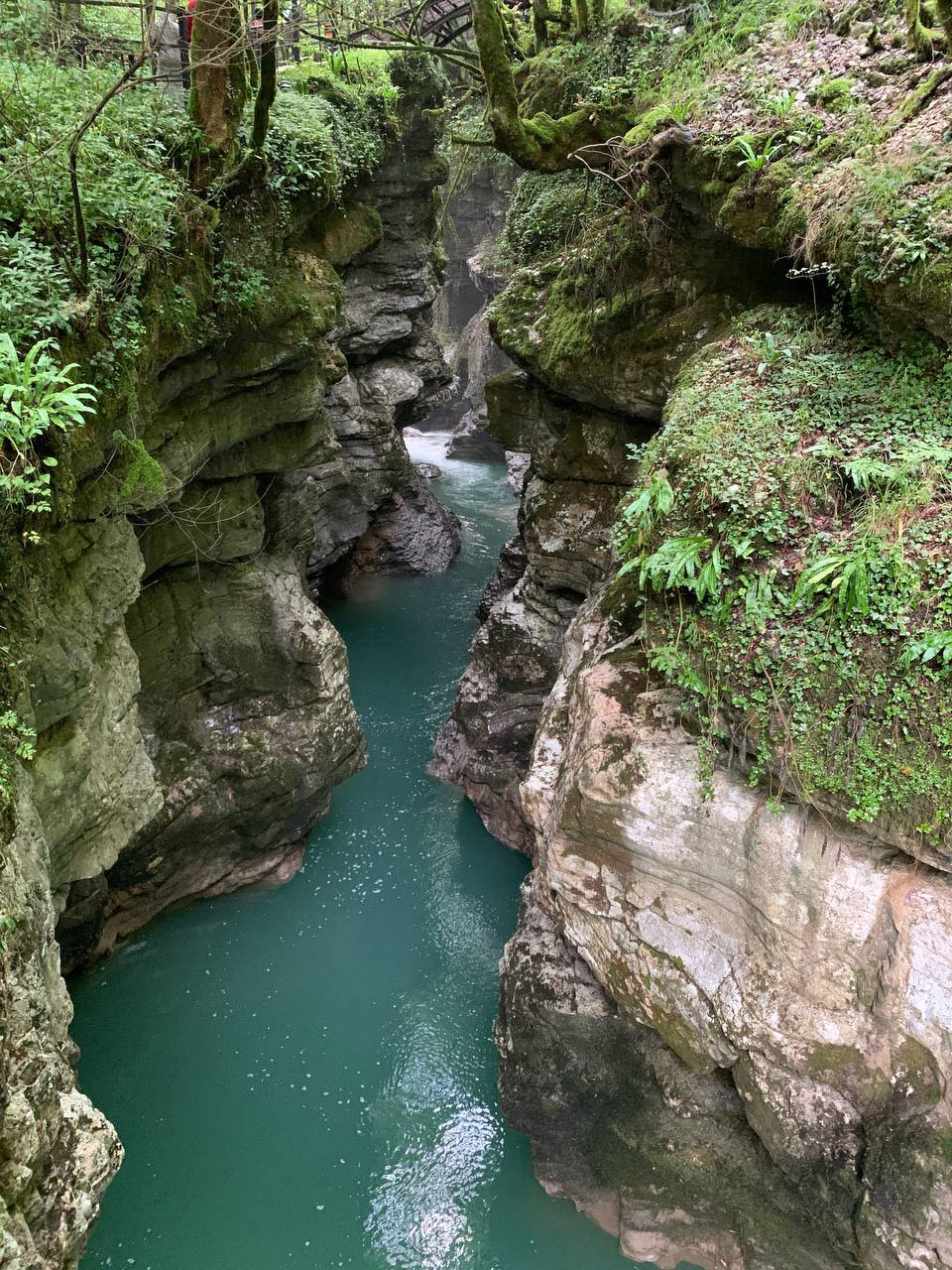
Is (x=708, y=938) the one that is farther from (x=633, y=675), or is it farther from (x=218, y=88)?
(x=218, y=88)

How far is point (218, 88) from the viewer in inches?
282

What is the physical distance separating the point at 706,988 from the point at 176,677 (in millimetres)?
7285

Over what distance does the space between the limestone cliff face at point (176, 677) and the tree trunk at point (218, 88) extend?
1.38m

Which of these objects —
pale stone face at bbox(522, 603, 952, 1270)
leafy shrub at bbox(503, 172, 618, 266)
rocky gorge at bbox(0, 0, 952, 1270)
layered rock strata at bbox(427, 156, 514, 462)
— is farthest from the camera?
layered rock strata at bbox(427, 156, 514, 462)

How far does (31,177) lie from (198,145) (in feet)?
7.01

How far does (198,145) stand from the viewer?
724 centimetres

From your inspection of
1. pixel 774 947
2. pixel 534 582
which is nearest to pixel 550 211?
pixel 534 582

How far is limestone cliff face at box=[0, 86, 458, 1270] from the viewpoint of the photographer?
3.87 meters

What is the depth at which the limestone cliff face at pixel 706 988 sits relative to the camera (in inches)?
215

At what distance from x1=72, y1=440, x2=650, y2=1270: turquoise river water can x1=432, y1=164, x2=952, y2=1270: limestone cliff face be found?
96 cm

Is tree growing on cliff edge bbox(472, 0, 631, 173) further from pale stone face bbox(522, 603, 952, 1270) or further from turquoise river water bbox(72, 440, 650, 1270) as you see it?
turquoise river water bbox(72, 440, 650, 1270)

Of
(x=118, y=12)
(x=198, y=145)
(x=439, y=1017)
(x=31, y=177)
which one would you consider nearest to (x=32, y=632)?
(x=31, y=177)

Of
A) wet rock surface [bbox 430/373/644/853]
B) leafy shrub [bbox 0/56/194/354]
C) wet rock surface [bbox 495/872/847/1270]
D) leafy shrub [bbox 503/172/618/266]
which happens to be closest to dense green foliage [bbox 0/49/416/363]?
leafy shrub [bbox 0/56/194/354]

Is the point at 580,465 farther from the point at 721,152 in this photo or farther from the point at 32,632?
the point at 32,632
